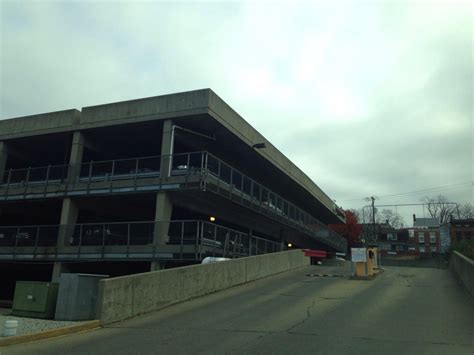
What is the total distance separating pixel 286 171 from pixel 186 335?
2316 centimetres

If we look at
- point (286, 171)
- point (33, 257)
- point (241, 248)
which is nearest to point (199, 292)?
point (241, 248)

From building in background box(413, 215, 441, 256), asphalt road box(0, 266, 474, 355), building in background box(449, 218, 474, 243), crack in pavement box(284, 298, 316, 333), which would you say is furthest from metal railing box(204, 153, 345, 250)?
building in background box(413, 215, 441, 256)

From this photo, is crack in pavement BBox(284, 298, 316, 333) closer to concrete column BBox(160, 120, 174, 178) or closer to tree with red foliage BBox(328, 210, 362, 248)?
concrete column BBox(160, 120, 174, 178)

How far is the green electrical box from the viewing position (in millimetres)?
12312

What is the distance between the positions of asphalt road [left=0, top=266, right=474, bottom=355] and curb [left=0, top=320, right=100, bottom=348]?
25 cm

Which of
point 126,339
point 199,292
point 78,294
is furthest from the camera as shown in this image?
point 199,292

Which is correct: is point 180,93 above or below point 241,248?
above

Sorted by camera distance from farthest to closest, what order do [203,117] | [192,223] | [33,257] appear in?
1. [33,257]
2. [203,117]
3. [192,223]

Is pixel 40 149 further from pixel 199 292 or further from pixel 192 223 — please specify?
pixel 199 292

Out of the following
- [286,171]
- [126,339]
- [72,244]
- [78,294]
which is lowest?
[126,339]

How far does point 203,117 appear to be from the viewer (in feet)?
73.0

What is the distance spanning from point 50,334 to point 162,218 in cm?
1131

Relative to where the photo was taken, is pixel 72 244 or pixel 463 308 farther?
pixel 72 244

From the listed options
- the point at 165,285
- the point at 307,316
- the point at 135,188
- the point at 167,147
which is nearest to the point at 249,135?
the point at 167,147
